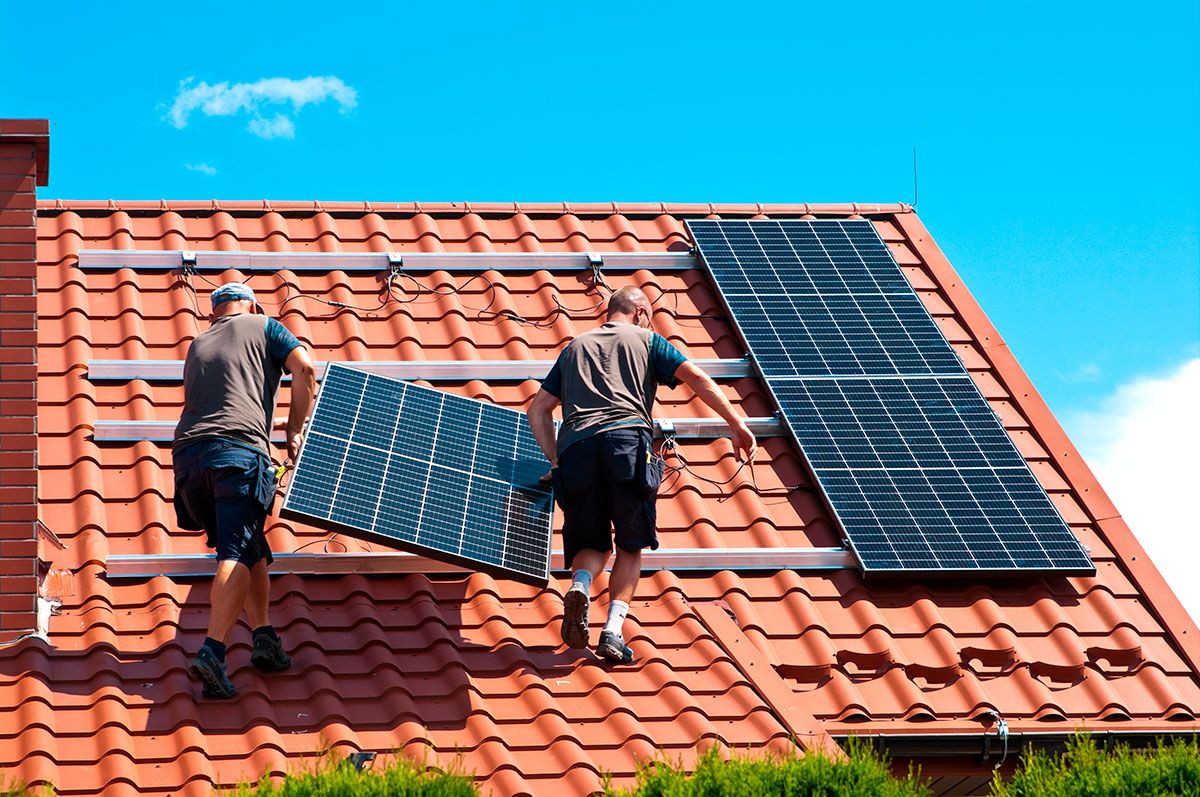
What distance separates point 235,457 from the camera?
22.6 feet

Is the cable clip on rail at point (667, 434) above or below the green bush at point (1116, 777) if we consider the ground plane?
above

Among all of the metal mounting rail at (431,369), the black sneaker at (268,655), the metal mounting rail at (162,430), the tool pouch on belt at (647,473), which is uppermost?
the metal mounting rail at (431,369)

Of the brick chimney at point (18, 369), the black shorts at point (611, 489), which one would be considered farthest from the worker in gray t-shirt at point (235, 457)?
the black shorts at point (611, 489)

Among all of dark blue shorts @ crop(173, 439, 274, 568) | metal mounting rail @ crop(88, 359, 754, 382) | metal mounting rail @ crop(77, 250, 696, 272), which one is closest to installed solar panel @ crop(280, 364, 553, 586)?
dark blue shorts @ crop(173, 439, 274, 568)

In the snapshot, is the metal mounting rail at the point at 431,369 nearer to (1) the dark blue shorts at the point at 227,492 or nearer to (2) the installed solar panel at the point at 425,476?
(2) the installed solar panel at the point at 425,476

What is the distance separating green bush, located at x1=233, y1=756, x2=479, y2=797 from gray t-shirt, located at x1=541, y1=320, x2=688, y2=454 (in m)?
2.27

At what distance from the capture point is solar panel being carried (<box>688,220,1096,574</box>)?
8.44 metres

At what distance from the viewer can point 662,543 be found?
27.2 ft

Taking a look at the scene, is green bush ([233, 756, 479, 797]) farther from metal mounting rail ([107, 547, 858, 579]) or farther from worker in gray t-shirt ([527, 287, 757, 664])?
metal mounting rail ([107, 547, 858, 579])

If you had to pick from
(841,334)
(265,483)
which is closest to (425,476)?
(265,483)

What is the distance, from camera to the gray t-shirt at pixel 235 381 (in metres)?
6.98

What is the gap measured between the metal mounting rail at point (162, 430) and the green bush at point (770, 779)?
3446mm

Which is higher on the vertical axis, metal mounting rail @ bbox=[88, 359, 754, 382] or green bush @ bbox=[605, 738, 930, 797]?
metal mounting rail @ bbox=[88, 359, 754, 382]

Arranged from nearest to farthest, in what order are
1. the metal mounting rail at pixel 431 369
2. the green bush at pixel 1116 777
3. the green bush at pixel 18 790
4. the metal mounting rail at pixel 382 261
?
the green bush at pixel 18 790
the green bush at pixel 1116 777
the metal mounting rail at pixel 431 369
the metal mounting rail at pixel 382 261
